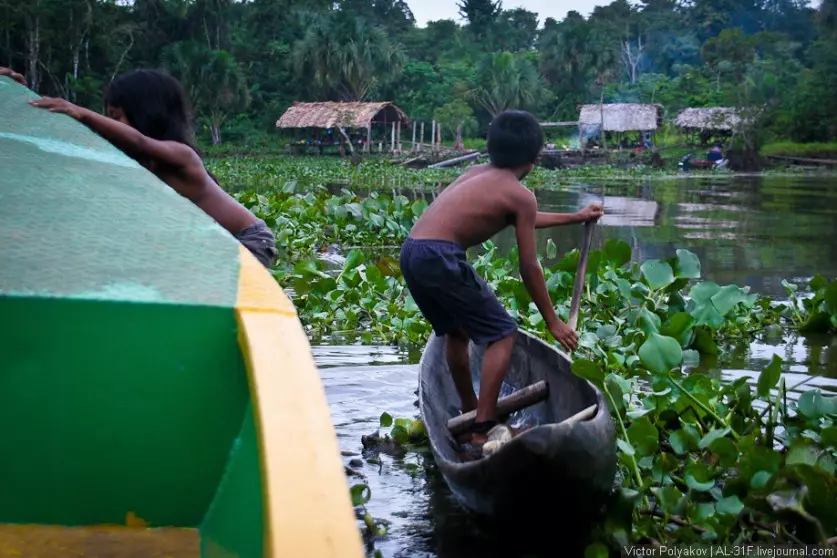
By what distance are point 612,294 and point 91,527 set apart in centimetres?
Result: 470

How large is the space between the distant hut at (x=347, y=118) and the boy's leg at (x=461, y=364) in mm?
32082

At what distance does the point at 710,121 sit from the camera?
126 feet

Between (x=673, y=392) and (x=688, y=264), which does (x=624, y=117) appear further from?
(x=673, y=392)

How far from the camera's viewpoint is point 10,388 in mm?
1303

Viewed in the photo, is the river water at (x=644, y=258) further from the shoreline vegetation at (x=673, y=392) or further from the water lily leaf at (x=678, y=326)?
the water lily leaf at (x=678, y=326)

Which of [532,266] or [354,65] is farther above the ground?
[354,65]

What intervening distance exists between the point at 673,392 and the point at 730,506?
99cm

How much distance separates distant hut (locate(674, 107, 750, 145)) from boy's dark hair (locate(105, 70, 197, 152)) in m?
35.7

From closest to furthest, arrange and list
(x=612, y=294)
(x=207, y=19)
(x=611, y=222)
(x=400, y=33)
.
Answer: (x=612, y=294) → (x=611, y=222) → (x=207, y=19) → (x=400, y=33)

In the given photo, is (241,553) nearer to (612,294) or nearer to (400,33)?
(612,294)

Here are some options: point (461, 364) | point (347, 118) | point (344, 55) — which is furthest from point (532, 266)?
point (344, 55)

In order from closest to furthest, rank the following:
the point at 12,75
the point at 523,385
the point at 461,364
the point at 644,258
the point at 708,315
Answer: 1. the point at 12,75
2. the point at 461,364
3. the point at 523,385
4. the point at 708,315
5. the point at 644,258

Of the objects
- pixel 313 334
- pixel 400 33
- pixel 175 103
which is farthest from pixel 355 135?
pixel 175 103

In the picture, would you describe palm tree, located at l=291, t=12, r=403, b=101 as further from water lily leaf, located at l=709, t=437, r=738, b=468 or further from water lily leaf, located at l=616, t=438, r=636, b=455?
water lily leaf, located at l=709, t=437, r=738, b=468
